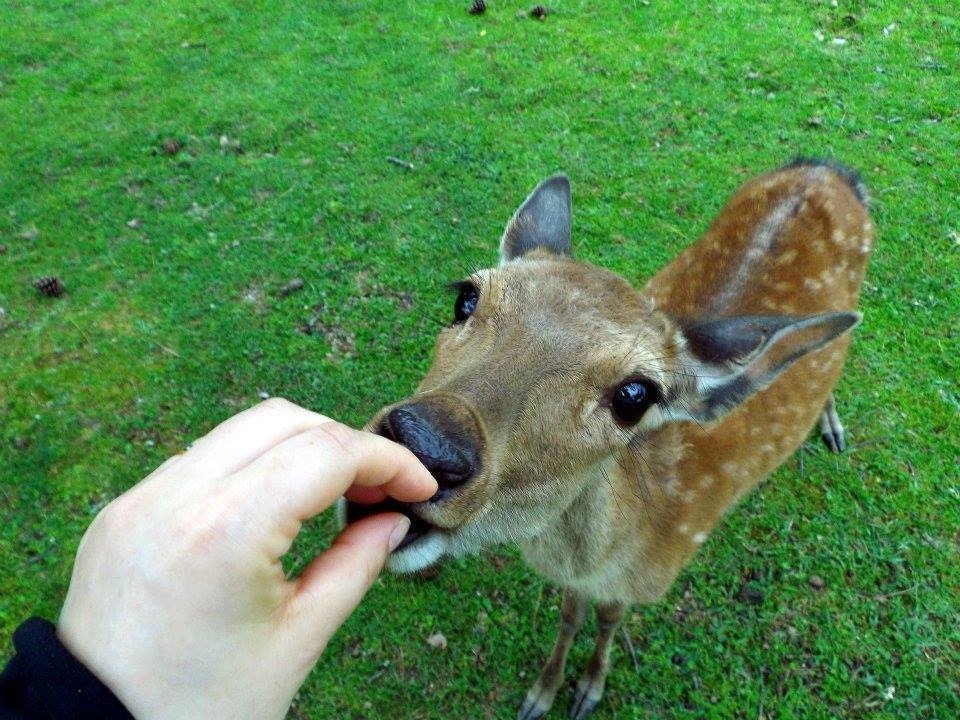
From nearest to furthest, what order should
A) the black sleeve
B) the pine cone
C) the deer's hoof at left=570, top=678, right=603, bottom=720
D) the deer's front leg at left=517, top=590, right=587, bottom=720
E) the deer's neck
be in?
1. the black sleeve
2. the deer's neck
3. the deer's front leg at left=517, top=590, right=587, bottom=720
4. the deer's hoof at left=570, top=678, right=603, bottom=720
5. the pine cone

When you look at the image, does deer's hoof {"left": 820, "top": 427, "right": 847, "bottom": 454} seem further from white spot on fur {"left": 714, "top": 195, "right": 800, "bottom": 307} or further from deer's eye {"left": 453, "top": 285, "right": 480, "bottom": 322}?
deer's eye {"left": 453, "top": 285, "right": 480, "bottom": 322}

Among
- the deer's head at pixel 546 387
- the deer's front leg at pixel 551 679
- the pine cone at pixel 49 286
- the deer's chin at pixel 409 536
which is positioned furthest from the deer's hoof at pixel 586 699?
the pine cone at pixel 49 286

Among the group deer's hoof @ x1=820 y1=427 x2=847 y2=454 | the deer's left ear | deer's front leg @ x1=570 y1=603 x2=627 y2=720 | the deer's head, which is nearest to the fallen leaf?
deer's front leg @ x1=570 y1=603 x2=627 y2=720

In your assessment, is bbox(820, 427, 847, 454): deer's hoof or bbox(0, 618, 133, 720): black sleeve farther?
bbox(820, 427, 847, 454): deer's hoof

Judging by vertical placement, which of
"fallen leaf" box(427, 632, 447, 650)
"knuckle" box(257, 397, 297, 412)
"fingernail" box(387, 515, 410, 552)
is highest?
"knuckle" box(257, 397, 297, 412)

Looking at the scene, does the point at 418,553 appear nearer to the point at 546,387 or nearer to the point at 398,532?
the point at 398,532

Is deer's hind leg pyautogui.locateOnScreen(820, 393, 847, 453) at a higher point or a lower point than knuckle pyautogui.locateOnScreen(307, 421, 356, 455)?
lower

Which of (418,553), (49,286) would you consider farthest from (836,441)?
(49,286)
